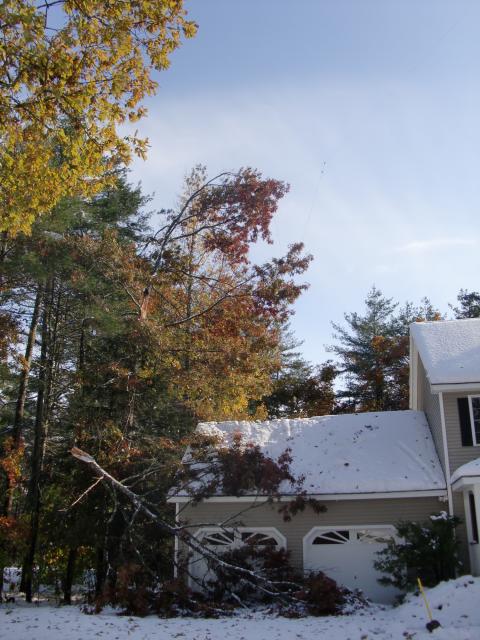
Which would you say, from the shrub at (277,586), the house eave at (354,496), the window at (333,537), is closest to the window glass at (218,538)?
the house eave at (354,496)

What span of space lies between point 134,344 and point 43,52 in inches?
461

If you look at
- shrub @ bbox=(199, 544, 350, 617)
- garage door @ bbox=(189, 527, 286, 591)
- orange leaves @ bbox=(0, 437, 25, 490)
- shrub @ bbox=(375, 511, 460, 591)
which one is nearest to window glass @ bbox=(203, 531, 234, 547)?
garage door @ bbox=(189, 527, 286, 591)

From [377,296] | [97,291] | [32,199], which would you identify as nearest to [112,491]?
[97,291]

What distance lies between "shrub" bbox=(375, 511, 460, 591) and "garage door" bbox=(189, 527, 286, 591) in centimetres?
276

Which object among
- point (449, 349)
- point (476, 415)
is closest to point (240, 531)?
point (476, 415)

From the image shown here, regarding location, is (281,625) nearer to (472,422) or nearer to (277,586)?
(277,586)

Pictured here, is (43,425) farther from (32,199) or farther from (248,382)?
(32,199)

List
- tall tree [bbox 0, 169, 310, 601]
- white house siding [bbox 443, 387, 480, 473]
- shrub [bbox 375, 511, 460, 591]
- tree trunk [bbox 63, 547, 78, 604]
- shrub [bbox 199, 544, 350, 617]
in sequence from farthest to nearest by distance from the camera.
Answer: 1. tree trunk [bbox 63, 547, 78, 604]
2. tall tree [bbox 0, 169, 310, 601]
3. white house siding [bbox 443, 387, 480, 473]
4. shrub [bbox 375, 511, 460, 591]
5. shrub [bbox 199, 544, 350, 617]

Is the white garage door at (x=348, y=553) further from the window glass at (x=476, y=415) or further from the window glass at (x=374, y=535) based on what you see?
the window glass at (x=476, y=415)

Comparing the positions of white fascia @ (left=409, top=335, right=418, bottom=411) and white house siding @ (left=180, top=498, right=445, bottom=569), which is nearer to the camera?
white house siding @ (left=180, top=498, right=445, bottom=569)

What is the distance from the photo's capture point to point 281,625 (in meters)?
10.5

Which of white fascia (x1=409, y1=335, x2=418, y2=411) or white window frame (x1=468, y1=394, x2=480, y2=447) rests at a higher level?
white fascia (x1=409, y1=335, x2=418, y2=411)

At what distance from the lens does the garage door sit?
14.2m

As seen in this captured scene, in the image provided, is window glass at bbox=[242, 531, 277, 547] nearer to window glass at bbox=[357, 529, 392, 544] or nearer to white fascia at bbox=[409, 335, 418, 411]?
window glass at bbox=[357, 529, 392, 544]
